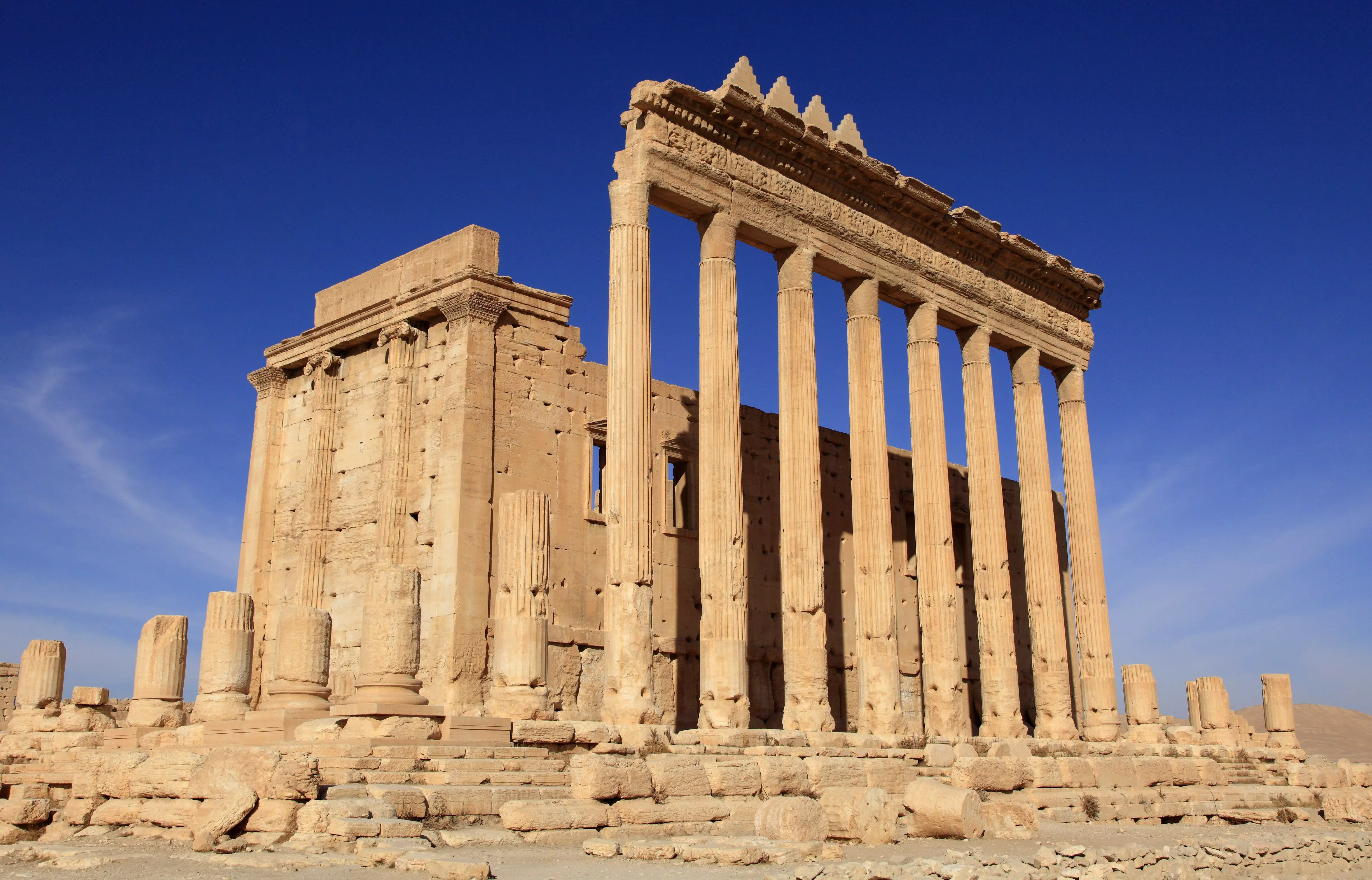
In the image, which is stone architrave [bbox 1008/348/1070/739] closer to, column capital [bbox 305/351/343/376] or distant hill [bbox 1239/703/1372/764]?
column capital [bbox 305/351/343/376]

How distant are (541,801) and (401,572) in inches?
164

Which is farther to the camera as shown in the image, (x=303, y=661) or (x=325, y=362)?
(x=325, y=362)

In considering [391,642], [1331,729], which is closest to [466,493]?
[391,642]

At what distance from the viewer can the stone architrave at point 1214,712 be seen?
29.3 meters

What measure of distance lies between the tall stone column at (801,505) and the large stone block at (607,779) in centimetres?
662

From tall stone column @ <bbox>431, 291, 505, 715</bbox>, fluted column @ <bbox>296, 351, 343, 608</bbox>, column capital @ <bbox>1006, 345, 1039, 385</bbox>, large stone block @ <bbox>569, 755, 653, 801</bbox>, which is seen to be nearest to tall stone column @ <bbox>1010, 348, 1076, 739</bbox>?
column capital @ <bbox>1006, 345, 1039, 385</bbox>

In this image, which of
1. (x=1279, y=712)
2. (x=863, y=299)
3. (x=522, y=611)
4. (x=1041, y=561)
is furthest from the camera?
(x=1279, y=712)

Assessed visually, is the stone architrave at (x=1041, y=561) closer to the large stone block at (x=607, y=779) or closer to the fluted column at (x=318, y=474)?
the large stone block at (x=607, y=779)

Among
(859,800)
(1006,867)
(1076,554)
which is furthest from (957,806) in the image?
(1076,554)

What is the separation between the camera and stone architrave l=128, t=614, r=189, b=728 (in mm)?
18922

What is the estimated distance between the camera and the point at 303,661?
16172 mm

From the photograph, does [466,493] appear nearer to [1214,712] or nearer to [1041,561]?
[1041,561]

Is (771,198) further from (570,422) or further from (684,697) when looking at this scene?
(684,697)

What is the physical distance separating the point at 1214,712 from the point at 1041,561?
285 inches
